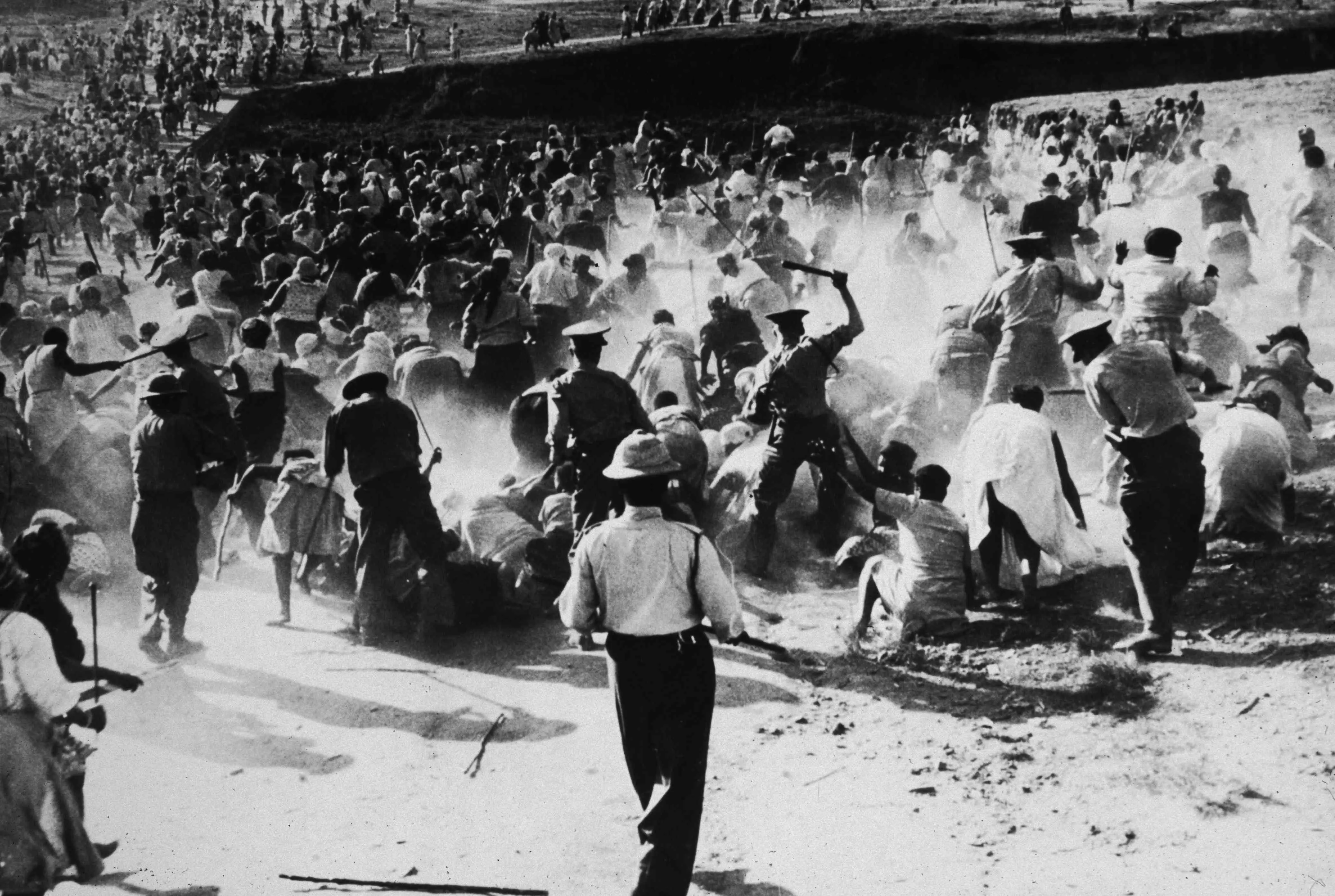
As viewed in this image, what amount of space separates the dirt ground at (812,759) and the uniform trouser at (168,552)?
12.9 inches

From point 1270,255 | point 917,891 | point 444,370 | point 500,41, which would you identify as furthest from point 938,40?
point 917,891

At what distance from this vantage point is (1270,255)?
12.7 meters

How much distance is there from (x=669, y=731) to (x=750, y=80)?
1250 inches

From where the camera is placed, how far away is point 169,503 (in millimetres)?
7227

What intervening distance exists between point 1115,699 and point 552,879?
2.60 meters

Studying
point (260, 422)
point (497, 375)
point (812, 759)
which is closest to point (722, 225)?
point (497, 375)

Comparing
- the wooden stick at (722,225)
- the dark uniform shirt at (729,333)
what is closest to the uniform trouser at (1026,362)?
the dark uniform shirt at (729,333)

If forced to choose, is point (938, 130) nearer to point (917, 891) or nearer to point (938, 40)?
point (938, 40)

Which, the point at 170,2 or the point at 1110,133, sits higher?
the point at 170,2

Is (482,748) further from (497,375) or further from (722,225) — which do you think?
(722,225)

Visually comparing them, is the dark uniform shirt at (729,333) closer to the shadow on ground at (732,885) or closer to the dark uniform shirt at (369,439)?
the dark uniform shirt at (369,439)

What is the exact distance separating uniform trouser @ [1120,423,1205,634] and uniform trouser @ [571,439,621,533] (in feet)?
8.46

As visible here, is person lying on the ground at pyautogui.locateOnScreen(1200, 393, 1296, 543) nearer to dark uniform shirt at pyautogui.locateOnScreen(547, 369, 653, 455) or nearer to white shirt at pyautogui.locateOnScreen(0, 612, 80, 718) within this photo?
dark uniform shirt at pyautogui.locateOnScreen(547, 369, 653, 455)

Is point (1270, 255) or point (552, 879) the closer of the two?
point (552, 879)
